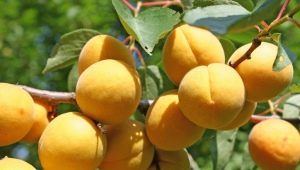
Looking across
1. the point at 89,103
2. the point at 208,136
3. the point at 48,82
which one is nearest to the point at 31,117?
the point at 89,103

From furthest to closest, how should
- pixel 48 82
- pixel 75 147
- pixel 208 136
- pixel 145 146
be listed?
pixel 48 82 → pixel 208 136 → pixel 145 146 → pixel 75 147

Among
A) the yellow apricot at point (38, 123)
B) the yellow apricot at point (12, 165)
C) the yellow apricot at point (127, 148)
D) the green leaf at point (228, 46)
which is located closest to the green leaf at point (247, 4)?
the green leaf at point (228, 46)

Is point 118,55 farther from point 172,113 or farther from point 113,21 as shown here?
point 113,21

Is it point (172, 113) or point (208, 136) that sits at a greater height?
point (172, 113)

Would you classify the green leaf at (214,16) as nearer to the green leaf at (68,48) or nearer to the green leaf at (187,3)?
the green leaf at (187,3)

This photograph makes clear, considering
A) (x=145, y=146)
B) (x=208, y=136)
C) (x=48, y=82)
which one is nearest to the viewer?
(x=145, y=146)
